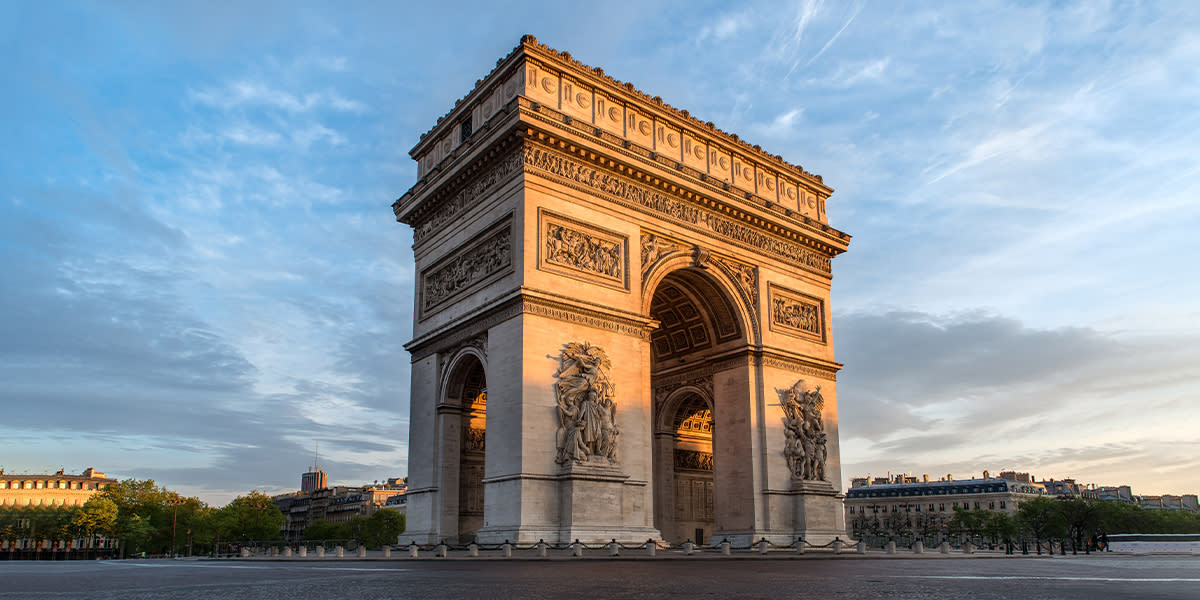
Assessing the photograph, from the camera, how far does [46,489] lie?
316ft

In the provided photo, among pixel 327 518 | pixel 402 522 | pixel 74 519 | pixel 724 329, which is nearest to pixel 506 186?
pixel 724 329

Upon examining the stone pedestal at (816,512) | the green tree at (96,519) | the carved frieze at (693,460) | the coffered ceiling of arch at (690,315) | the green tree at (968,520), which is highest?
the coffered ceiling of arch at (690,315)

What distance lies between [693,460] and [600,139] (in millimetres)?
12667

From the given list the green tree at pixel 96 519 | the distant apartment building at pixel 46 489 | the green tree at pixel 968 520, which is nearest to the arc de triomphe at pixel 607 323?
the green tree at pixel 96 519

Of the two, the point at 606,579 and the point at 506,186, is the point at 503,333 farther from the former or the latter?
the point at 606,579

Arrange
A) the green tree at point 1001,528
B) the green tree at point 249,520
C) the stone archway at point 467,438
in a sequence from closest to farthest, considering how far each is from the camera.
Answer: the stone archway at point 467,438 < the green tree at point 249,520 < the green tree at point 1001,528

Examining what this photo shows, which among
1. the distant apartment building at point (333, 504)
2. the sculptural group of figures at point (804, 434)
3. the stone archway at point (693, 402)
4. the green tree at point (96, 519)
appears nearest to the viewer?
the sculptural group of figures at point (804, 434)

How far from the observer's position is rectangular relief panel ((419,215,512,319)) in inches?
863

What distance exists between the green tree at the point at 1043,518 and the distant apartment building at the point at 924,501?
10442 mm

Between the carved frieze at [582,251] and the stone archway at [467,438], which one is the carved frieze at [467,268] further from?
the stone archway at [467,438]

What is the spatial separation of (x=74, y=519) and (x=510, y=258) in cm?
5861

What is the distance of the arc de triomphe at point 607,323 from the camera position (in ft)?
67.6

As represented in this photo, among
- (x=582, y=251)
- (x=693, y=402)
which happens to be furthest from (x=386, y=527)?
(x=582, y=251)

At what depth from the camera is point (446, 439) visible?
77.9 feet
